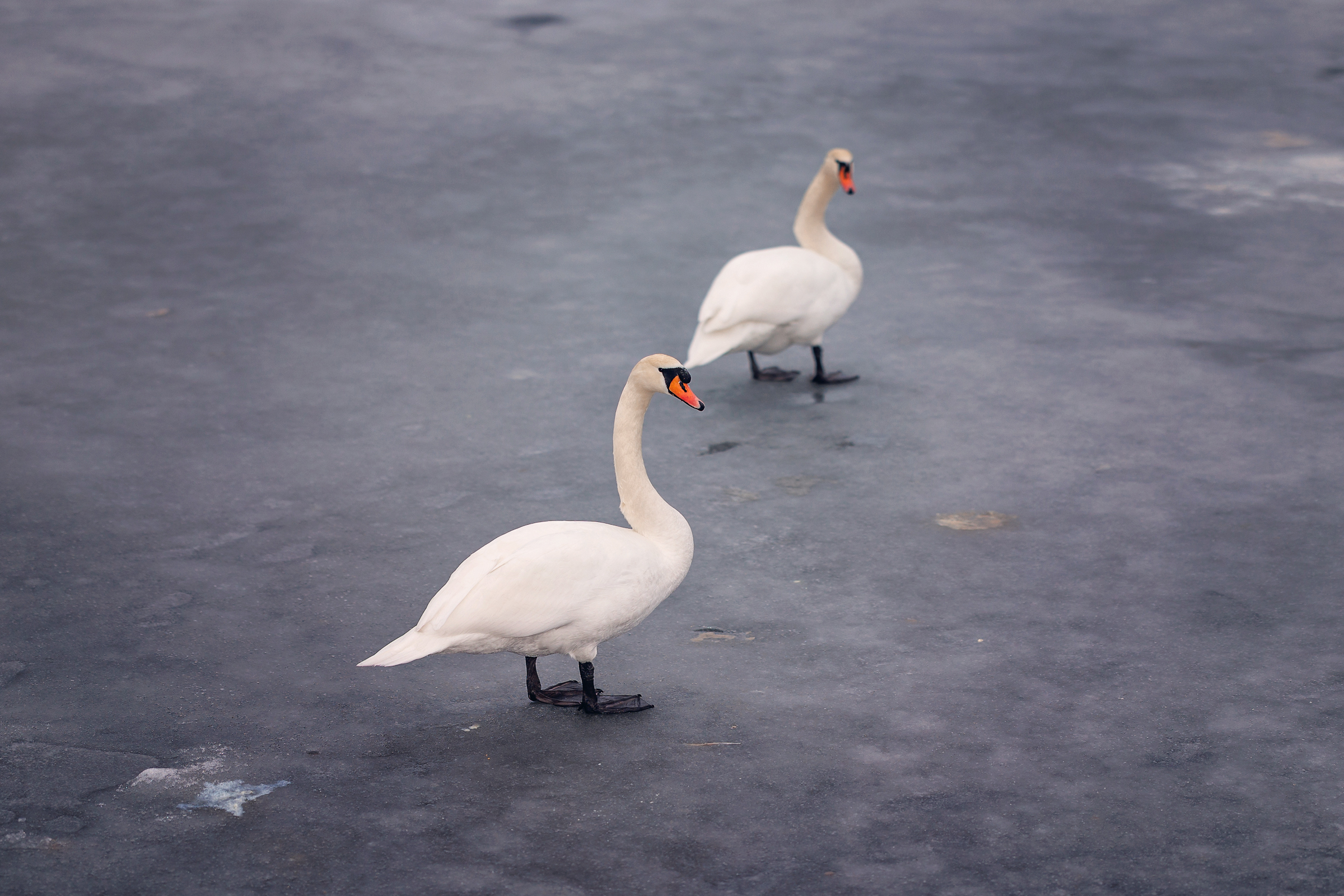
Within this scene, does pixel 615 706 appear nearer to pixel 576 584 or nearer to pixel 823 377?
pixel 576 584

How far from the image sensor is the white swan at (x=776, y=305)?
8.34 meters

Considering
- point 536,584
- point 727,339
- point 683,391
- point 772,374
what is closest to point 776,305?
point 727,339

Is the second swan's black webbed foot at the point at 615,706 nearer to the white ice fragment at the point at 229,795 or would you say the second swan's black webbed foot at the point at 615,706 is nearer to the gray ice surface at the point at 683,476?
the gray ice surface at the point at 683,476

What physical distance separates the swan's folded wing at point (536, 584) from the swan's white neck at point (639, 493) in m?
0.26

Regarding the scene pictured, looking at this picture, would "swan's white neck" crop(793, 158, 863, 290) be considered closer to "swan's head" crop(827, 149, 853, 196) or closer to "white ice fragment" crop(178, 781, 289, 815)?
"swan's head" crop(827, 149, 853, 196)

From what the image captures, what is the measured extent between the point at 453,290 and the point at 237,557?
4.14 m

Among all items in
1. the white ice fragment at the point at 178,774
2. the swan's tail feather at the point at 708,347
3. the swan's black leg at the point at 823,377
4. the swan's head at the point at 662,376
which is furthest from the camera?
the swan's black leg at the point at 823,377

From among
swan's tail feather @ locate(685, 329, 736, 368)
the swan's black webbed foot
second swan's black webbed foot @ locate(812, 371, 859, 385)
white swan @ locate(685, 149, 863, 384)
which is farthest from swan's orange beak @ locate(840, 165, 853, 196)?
the swan's black webbed foot

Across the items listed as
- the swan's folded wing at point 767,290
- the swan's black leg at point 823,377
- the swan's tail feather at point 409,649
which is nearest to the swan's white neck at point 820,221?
the swan's folded wing at point 767,290

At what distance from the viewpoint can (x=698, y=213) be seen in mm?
11852

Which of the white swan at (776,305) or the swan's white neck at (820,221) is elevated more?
the swan's white neck at (820,221)

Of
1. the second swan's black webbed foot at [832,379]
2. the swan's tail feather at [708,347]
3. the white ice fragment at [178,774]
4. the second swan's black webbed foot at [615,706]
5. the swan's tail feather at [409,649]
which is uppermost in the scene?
the swan's tail feather at [708,347]

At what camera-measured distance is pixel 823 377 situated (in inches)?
349

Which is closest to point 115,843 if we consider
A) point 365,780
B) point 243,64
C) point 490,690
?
point 365,780
